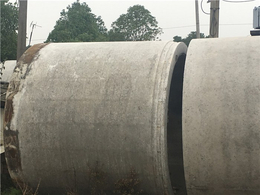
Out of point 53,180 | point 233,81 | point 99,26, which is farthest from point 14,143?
point 99,26

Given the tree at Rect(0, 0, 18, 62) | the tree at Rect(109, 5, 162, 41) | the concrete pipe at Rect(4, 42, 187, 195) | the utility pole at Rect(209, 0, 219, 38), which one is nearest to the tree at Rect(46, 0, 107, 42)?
the tree at Rect(109, 5, 162, 41)

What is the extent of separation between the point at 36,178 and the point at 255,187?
3245 millimetres

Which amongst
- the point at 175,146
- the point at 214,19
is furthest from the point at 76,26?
the point at 175,146

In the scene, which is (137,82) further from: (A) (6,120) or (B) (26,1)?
(B) (26,1)

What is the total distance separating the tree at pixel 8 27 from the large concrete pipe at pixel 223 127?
1712cm

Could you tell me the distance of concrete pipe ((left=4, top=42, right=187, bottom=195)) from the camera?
5430 mm

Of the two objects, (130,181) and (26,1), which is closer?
(130,181)

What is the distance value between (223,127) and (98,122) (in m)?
1.77

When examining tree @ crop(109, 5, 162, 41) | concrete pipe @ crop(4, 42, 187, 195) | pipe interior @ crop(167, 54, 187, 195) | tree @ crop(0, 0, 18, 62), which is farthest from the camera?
tree @ crop(109, 5, 162, 41)

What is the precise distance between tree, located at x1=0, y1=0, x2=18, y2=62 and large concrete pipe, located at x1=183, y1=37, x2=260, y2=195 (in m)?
17.1

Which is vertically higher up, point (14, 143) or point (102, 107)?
point (102, 107)

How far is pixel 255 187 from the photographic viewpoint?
504cm

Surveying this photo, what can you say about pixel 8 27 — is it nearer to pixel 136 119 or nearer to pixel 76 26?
pixel 136 119

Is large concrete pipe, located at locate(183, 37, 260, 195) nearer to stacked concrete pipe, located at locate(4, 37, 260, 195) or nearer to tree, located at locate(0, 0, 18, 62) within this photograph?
stacked concrete pipe, located at locate(4, 37, 260, 195)
